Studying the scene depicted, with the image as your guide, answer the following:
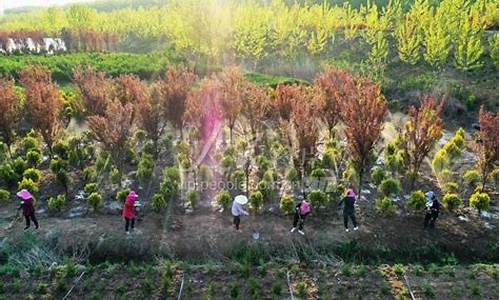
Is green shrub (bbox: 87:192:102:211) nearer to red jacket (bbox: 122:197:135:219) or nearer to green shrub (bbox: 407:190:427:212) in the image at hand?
red jacket (bbox: 122:197:135:219)

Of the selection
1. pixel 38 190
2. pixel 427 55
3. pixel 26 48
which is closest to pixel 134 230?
pixel 38 190

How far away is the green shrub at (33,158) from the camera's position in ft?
46.2

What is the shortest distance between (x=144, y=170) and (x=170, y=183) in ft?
3.49

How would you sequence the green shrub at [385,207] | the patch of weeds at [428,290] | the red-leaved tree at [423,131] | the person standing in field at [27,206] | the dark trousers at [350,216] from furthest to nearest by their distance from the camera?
the red-leaved tree at [423,131]
the green shrub at [385,207]
the dark trousers at [350,216]
the person standing in field at [27,206]
the patch of weeds at [428,290]

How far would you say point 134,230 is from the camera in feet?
36.7

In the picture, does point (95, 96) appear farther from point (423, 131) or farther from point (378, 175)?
point (423, 131)

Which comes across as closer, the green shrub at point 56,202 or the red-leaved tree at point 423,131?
the green shrub at point 56,202

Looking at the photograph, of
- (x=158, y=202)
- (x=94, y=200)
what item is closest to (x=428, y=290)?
(x=158, y=202)

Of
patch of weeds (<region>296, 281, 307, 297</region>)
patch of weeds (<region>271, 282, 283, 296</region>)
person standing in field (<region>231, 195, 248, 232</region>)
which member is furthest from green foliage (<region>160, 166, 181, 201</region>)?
patch of weeds (<region>296, 281, 307, 297</region>)

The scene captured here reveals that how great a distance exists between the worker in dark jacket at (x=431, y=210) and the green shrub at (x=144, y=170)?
23.7 feet

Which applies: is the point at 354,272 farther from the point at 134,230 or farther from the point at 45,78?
the point at 45,78

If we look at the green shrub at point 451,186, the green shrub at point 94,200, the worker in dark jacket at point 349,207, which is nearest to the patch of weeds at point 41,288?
the green shrub at point 94,200

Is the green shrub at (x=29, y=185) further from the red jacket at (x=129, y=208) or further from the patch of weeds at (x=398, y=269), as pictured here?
the patch of weeds at (x=398, y=269)

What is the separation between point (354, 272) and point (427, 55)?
1839cm
